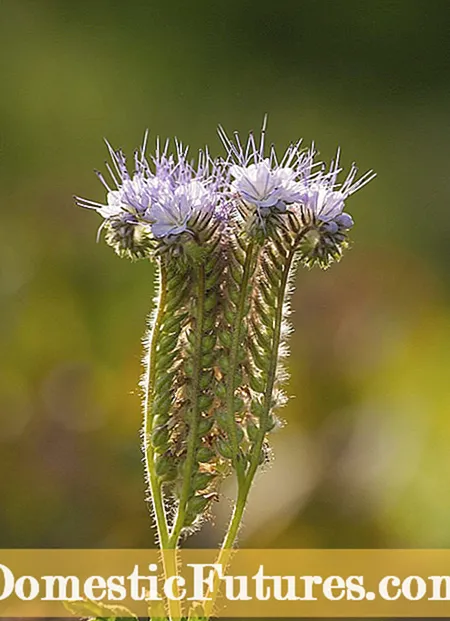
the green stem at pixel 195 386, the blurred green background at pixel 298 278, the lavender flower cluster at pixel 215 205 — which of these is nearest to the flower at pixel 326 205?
the lavender flower cluster at pixel 215 205

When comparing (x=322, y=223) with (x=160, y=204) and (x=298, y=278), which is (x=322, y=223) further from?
(x=298, y=278)

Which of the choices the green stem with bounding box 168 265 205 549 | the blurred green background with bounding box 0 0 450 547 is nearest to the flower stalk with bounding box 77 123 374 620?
the green stem with bounding box 168 265 205 549

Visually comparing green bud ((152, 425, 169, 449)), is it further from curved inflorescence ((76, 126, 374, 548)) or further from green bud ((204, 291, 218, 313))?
green bud ((204, 291, 218, 313))

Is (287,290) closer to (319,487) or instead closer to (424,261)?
(319,487)

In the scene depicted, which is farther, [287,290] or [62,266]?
[62,266]

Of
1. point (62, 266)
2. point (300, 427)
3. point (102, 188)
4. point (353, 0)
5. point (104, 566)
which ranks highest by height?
point (353, 0)

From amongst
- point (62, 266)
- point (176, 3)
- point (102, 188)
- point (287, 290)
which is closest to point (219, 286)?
point (287, 290)

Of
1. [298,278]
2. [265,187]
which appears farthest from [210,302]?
[298,278]
